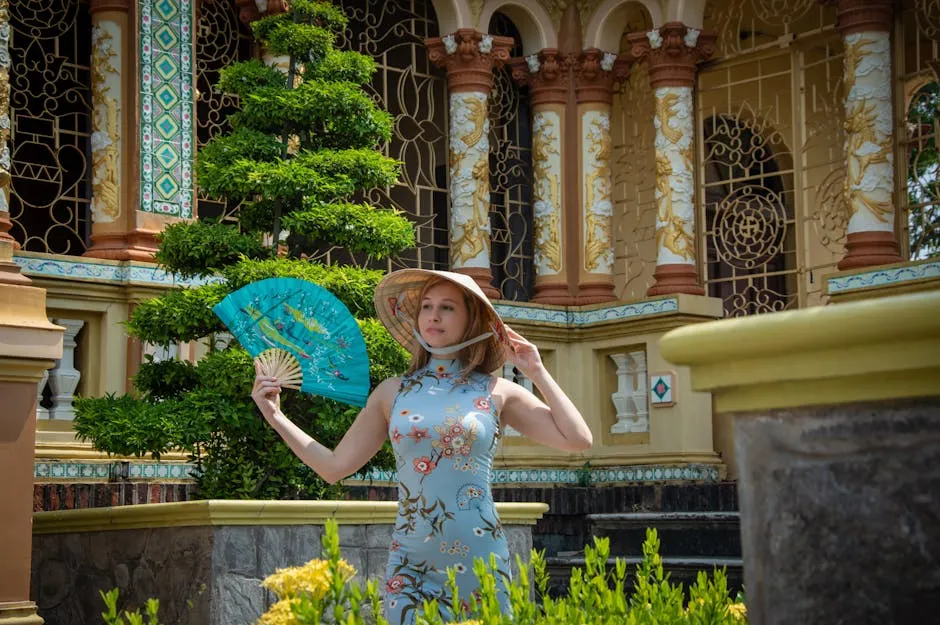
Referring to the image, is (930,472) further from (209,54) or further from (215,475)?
(209,54)

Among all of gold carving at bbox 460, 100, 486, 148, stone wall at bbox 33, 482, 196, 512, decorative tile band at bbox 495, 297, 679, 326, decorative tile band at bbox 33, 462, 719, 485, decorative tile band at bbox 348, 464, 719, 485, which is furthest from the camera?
gold carving at bbox 460, 100, 486, 148

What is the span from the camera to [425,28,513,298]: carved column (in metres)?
12.9

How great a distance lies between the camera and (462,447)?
4195 mm

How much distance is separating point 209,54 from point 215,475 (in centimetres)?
540

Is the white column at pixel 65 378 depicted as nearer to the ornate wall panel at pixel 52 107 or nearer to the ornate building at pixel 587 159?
the ornate building at pixel 587 159

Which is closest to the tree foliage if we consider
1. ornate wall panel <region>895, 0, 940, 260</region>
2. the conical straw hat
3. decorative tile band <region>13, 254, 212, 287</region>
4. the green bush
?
ornate wall panel <region>895, 0, 940, 260</region>

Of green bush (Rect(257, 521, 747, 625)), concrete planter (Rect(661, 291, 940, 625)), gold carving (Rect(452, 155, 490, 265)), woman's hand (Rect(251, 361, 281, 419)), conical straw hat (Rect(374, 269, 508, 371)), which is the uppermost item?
gold carving (Rect(452, 155, 490, 265))

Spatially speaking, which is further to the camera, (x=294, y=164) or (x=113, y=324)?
(x=113, y=324)

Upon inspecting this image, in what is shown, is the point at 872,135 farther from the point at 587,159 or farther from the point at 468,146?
the point at 468,146

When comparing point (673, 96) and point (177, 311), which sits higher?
point (673, 96)

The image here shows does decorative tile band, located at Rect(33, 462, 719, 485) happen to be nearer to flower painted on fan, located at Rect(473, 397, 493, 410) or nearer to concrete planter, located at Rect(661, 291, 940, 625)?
flower painted on fan, located at Rect(473, 397, 493, 410)

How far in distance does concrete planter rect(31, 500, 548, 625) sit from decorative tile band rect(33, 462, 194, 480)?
2.46m

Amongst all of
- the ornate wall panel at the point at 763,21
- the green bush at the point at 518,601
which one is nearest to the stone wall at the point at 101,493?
the ornate wall panel at the point at 763,21

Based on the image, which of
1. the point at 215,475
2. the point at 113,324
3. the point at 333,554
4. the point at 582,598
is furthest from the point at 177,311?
the point at 333,554
